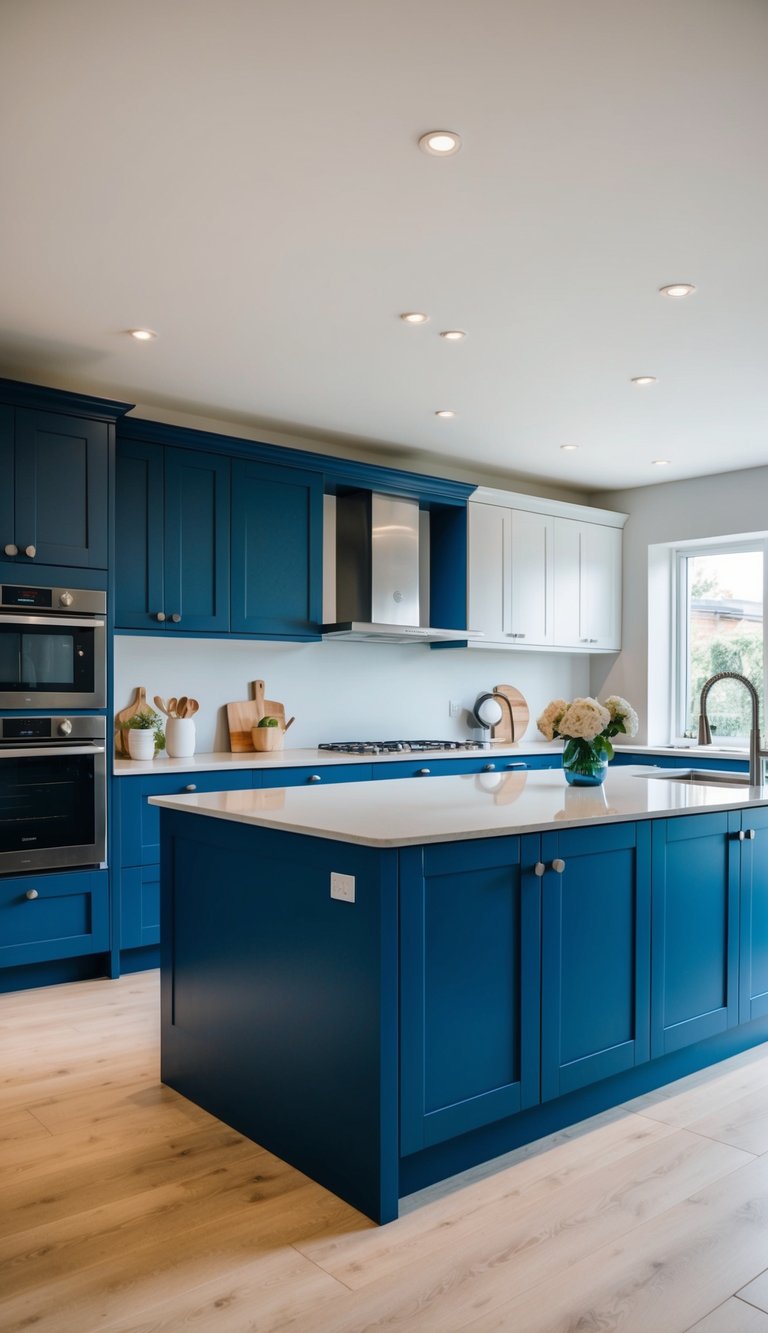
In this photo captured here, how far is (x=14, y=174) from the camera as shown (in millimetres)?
2523

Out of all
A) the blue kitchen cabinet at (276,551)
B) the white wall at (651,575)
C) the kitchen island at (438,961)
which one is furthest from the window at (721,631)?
the kitchen island at (438,961)

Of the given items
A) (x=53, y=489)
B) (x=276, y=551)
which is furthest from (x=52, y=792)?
(x=276, y=551)

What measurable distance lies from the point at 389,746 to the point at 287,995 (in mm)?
2708

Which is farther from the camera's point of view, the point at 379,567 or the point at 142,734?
the point at 379,567

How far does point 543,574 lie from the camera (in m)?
6.05

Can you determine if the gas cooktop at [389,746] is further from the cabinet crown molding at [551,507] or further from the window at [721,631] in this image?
the window at [721,631]

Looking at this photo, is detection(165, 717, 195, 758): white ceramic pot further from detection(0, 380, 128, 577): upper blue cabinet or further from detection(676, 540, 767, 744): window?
detection(676, 540, 767, 744): window

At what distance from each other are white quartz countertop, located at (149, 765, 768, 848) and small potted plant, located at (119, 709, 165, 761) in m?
1.41

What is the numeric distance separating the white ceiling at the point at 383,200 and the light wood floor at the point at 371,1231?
98.2 inches

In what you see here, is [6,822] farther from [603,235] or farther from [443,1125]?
[603,235]

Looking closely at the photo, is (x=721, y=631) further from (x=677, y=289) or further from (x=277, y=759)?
(x=677, y=289)

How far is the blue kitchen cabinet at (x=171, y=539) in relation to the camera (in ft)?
13.9

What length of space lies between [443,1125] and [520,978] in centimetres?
39

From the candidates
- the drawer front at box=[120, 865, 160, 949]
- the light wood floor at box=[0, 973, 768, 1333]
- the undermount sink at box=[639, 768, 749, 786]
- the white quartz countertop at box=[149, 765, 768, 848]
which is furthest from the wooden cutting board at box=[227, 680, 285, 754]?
the light wood floor at box=[0, 973, 768, 1333]
